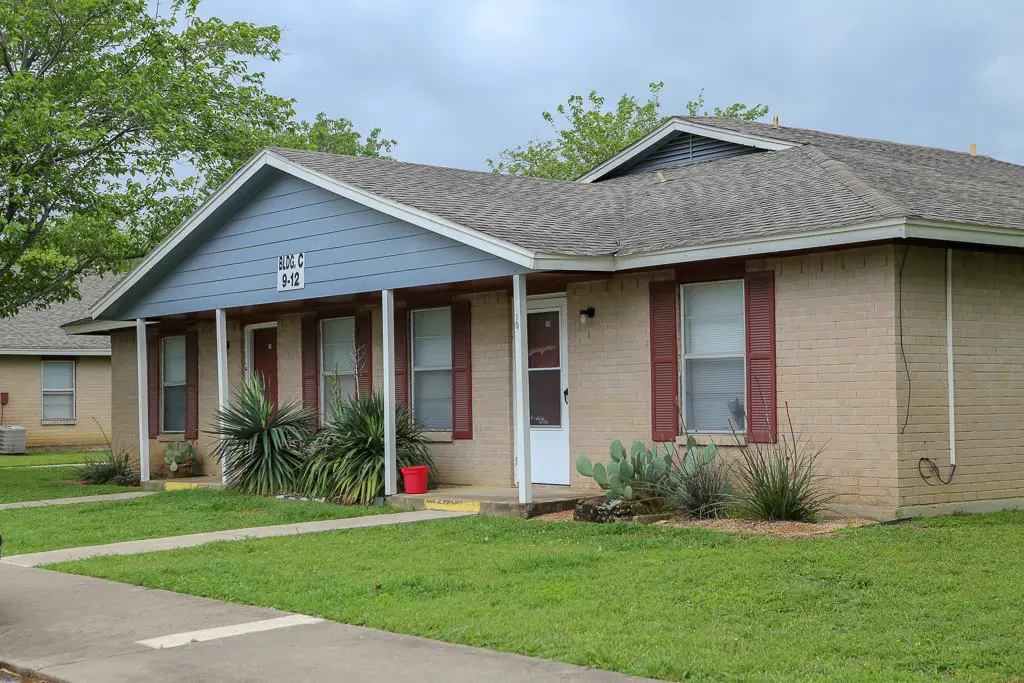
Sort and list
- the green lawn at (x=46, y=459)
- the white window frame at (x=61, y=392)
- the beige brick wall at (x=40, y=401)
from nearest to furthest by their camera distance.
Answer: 1. the green lawn at (x=46, y=459)
2. the beige brick wall at (x=40, y=401)
3. the white window frame at (x=61, y=392)

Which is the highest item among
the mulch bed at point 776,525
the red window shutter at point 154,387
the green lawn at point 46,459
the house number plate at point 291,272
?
the house number plate at point 291,272

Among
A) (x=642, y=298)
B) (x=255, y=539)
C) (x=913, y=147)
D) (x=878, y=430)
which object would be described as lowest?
(x=255, y=539)

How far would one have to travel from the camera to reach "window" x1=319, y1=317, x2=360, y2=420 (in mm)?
17781

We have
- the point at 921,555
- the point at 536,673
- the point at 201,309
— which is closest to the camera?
the point at 536,673

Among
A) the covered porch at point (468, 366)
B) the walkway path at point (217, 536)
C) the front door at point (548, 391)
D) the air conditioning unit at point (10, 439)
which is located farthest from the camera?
the air conditioning unit at point (10, 439)

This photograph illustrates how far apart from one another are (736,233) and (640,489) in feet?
9.11

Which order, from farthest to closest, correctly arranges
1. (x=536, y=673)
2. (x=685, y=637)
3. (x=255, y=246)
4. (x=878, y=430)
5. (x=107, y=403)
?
(x=107, y=403) < (x=255, y=246) < (x=878, y=430) < (x=685, y=637) < (x=536, y=673)

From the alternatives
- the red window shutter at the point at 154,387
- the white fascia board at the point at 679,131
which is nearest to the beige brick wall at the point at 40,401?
the red window shutter at the point at 154,387

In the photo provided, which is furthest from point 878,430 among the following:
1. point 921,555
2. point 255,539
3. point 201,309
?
point 201,309

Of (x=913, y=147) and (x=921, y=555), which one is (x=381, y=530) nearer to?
(x=921, y=555)

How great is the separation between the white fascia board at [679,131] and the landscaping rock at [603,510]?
21.3 ft

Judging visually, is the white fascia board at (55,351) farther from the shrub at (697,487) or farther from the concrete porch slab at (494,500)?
the shrub at (697,487)

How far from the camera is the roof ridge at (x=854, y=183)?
11.3 metres

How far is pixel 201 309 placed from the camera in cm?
1788
